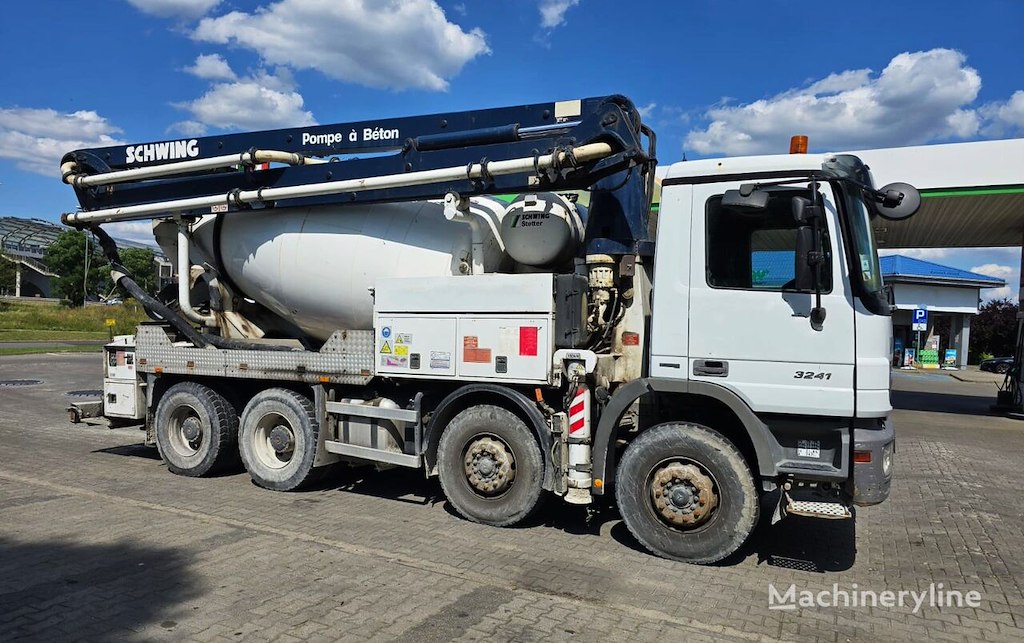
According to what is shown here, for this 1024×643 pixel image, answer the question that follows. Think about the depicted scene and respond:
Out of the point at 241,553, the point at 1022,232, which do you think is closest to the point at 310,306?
the point at 241,553

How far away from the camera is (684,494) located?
16.8 ft

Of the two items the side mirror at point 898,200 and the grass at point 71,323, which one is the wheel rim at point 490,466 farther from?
the grass at point 71,323

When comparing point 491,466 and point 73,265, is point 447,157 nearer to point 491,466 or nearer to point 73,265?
point 491,466

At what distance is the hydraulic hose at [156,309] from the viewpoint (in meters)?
7.75

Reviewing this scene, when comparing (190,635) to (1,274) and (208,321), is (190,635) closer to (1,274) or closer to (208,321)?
(208,321)

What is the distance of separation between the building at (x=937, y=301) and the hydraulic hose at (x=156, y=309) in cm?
3664

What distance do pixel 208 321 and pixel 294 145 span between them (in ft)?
7.53

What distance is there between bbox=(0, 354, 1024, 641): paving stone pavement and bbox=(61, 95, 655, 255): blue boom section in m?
2.60

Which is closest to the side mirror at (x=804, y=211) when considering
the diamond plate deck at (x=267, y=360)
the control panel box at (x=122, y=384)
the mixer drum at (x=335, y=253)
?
the mixer drum at (x=335, y=253)

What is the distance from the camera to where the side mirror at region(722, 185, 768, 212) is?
Answer: 189 inches

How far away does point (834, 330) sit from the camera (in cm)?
481

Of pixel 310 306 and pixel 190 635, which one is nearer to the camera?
pixel 190 635

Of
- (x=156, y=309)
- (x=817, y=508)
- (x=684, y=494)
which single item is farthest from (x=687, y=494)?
(x=156, y=309)

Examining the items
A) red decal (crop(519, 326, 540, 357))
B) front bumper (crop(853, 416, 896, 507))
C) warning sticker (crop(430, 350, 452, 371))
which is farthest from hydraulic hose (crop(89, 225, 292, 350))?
front bumper (crop(853, 416, 896, 507))
